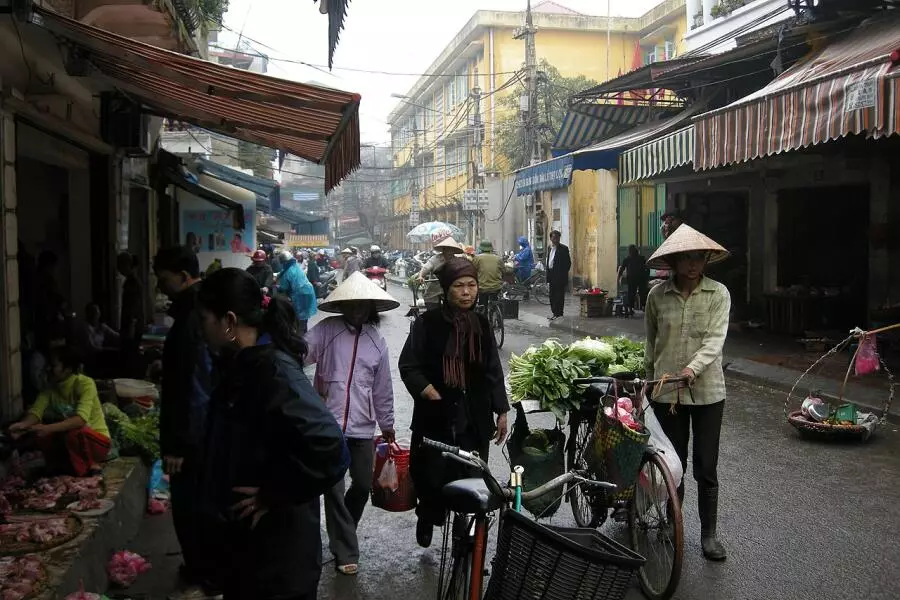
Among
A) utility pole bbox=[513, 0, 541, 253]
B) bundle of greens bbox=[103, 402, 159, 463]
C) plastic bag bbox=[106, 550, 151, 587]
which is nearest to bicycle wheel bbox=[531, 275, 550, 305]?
utility pole bbox=[513, 0, 541, 253]

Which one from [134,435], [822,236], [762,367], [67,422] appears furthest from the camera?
[822,236]

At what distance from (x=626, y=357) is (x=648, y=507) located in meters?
1.14

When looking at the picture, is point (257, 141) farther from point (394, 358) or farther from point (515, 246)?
point (515, 246)

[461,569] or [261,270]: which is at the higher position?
[261,270]

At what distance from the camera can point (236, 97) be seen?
5891 millimetres

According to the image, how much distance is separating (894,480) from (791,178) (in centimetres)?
895

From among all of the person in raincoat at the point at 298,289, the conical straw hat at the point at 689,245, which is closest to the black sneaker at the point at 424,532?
the conical straw hat at the point at 689,245

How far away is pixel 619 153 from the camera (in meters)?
14.9

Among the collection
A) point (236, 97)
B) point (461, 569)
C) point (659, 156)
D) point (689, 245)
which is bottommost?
point (461, 569)

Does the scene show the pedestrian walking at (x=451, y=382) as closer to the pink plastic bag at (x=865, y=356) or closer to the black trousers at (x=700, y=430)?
the black trousers at (x=700, y=430)

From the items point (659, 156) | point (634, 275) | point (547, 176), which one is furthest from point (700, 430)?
point (547, 176)

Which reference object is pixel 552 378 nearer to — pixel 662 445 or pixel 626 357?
pixel 626 357

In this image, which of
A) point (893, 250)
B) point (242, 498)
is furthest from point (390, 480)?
point (893, 250)

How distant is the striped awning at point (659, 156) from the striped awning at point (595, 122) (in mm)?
5780
